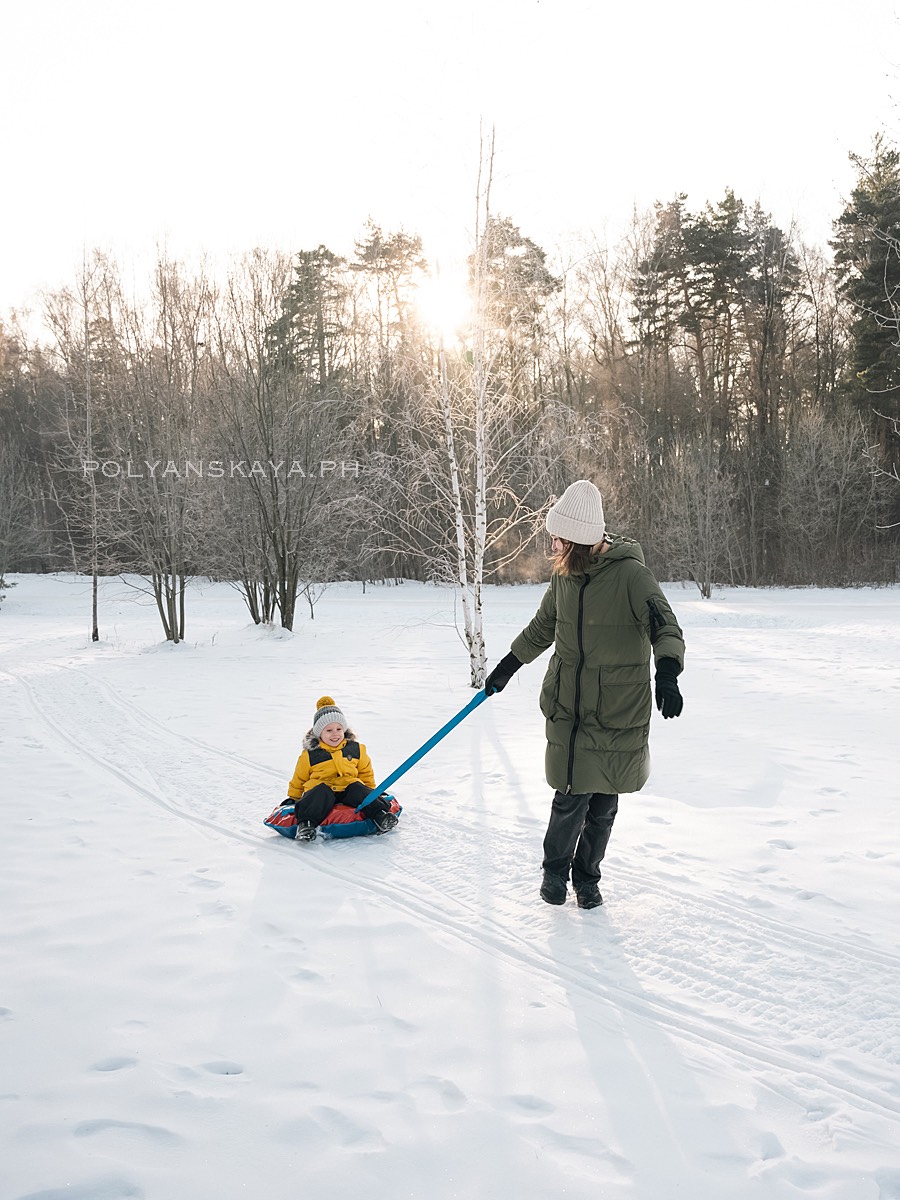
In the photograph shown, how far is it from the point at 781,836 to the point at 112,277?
1902cm

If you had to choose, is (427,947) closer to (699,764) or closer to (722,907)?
(722,907)

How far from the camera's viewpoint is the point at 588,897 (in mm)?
4066

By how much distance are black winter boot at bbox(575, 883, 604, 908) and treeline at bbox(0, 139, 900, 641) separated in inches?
299

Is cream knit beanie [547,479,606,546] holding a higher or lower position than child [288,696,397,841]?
higher

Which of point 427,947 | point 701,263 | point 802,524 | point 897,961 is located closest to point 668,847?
point 897,961

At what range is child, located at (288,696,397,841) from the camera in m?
5.13

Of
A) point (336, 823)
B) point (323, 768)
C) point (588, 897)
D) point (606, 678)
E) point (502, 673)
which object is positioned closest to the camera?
point (606, 678)

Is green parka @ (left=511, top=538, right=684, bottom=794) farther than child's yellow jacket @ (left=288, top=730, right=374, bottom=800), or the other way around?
child's yellow jacket @ (left=288, top=730, right=374, bottom=800)

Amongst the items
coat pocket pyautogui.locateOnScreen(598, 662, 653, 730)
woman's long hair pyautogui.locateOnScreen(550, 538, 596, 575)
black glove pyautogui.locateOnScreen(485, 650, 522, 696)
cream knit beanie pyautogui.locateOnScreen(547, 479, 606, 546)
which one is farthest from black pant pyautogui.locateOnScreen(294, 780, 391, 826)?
cream knit beanie pyautogui.locateOnScreen(547, 479, 606, 546)

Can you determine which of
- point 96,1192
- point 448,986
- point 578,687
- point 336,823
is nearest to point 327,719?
point 336,823

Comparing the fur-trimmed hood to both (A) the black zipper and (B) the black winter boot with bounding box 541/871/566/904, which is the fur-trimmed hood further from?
(A) the black zipper

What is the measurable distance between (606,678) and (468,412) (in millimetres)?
7912

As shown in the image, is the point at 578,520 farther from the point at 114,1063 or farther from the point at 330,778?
the point at 114,1063

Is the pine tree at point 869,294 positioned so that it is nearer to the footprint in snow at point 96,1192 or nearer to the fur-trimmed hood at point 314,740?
the fur-trimmed hood at point 314,740
